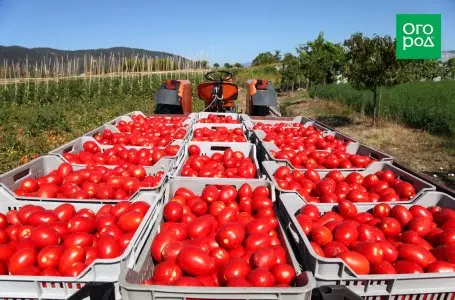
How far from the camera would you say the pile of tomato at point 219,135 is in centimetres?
531

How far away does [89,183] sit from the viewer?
10.8 feet

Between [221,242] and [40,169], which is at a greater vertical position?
[40,169]

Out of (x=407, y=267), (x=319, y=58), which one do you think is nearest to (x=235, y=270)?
(x=407, y=267)

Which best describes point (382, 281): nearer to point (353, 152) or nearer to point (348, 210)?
point (348, 210)

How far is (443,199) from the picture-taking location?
9.49 feet

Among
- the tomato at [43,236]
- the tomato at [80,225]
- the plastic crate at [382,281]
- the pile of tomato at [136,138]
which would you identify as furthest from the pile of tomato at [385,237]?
the pile of tomato at [136,138]

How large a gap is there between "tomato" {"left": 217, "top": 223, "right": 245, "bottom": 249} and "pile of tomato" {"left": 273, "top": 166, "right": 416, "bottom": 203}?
2.94 feet

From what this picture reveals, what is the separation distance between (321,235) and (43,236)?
1.89 meters

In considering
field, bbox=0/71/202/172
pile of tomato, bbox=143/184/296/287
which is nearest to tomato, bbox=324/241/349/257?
pile of tomato, bbox=143/184/296/287

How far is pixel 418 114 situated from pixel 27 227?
1417cm

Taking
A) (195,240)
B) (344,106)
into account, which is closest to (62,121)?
(195,240)

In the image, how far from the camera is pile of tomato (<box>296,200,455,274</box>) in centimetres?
203

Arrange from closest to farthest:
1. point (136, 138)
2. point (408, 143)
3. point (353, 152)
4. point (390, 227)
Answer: point (390, 227) < point (353, 152) < point (136, 138) < point (408, 143)

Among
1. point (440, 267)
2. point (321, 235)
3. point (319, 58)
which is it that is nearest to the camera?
point (440, 267)
